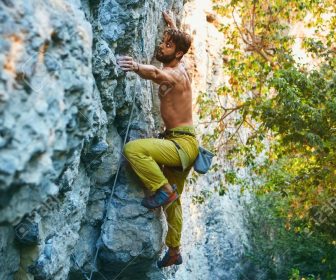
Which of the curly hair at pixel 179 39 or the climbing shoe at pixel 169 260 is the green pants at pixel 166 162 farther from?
the curly hair at pixel 179 39

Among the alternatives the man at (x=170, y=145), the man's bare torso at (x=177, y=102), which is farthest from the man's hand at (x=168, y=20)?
the man's bare torso at (x=177, y=102)

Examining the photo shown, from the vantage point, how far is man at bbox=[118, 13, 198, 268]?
4238mm

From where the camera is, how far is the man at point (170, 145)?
13.9ft

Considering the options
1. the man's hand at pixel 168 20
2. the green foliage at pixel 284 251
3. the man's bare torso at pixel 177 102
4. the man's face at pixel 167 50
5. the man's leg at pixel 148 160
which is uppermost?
the man's hand at pixel 168 20

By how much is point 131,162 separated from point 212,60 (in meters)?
4.67

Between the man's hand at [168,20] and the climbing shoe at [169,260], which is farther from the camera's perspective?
the man's hand at [168,20]

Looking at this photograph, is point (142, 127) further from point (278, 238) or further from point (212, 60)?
point (278, 238)

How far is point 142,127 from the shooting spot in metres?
4.74

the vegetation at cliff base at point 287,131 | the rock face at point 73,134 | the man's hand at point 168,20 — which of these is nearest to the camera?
the rock face at point 73,134

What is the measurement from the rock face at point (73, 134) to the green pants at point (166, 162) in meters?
0.16

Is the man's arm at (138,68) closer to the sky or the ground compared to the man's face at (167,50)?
closer to the ground

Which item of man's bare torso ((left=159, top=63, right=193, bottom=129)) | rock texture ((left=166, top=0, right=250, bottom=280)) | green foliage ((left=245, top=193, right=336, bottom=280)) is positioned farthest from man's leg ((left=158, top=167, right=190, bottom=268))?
green foliage ((left=245, top=193, right=336, bottom=280))

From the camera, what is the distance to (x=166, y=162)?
14.4ft

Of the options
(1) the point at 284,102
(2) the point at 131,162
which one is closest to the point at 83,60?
(2) the point at 131,162
